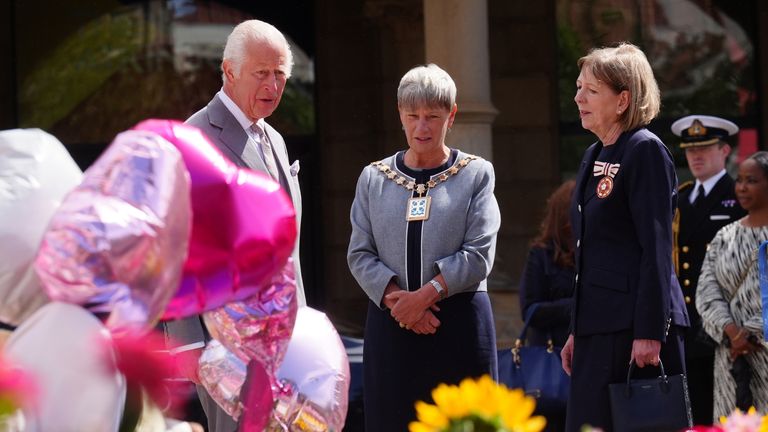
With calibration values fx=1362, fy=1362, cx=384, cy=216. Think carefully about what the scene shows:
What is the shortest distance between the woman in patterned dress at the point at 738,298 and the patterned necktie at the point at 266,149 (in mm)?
2930

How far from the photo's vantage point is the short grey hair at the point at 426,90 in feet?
15.9

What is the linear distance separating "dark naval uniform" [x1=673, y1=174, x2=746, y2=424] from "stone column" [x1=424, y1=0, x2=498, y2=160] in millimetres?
1937

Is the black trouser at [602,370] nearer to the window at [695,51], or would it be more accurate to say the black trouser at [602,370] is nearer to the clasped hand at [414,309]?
the clasped hand at [414,309]

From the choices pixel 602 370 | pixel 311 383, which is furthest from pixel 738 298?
pixel 311 383

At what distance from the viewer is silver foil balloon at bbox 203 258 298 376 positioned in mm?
2510

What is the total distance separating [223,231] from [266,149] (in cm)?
207

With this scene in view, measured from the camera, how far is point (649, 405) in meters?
4.35

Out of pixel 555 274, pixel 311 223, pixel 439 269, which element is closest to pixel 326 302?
pixel 311 223

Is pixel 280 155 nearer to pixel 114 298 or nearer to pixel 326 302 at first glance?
pixel 114 298

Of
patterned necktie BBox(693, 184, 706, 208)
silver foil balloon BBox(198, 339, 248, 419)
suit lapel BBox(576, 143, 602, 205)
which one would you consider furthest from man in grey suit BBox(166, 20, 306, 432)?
patterned necktie BBox(693, 184, 706, 208)

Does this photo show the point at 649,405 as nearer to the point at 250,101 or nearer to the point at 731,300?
the point at 250,101

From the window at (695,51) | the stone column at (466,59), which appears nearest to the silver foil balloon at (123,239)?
the stone column at (466,59)

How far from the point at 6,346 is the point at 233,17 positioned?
975cm

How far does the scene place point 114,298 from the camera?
6.74ft
